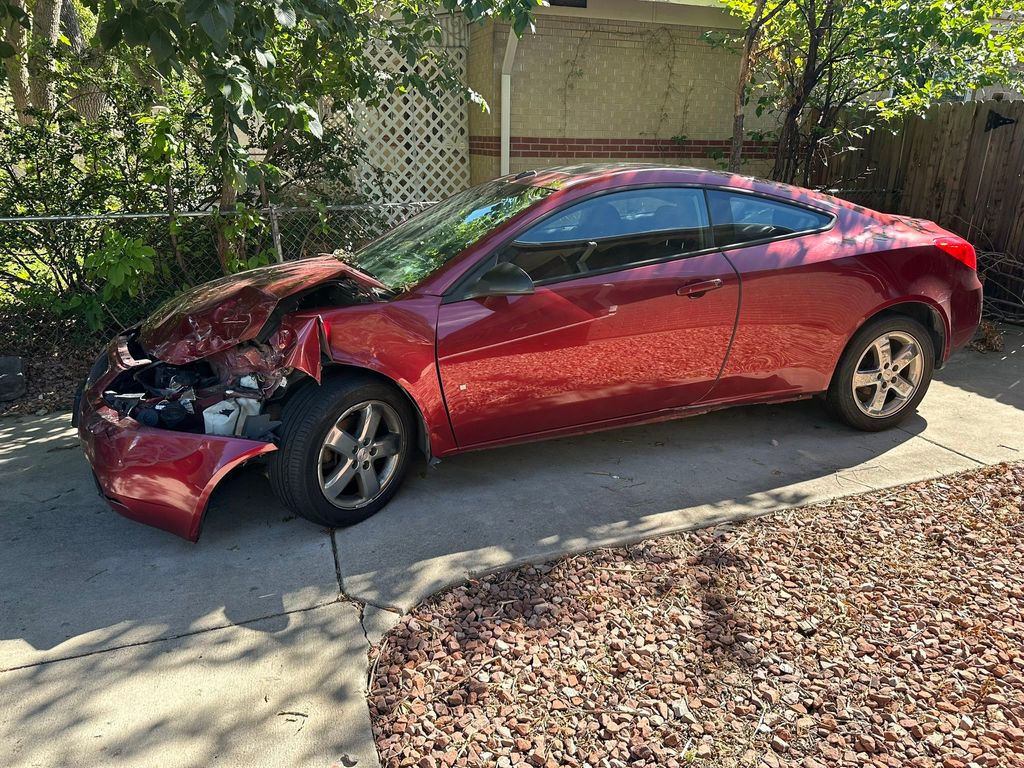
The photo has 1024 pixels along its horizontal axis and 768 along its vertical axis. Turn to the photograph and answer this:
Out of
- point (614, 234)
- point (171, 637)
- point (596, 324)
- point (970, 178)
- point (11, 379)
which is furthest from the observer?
point (970, 178)

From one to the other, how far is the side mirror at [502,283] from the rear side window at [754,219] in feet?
4.09

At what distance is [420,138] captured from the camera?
9562mm

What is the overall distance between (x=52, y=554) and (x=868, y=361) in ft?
15.2

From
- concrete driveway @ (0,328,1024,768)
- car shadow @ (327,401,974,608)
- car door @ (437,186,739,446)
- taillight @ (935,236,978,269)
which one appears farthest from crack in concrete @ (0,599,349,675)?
taillight @ (935,236,978,269)

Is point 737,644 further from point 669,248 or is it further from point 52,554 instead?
point 52,554

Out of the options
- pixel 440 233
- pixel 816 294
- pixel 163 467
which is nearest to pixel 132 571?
pixel 163 467

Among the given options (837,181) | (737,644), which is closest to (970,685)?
(737,644)

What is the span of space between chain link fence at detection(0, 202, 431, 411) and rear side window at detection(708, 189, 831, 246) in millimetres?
3607

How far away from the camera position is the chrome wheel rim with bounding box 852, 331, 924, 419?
467cm

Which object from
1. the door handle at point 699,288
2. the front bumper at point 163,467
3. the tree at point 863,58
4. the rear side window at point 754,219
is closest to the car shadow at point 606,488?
the front bumper at point 163,467

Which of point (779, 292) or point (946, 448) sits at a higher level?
point (779, 292)

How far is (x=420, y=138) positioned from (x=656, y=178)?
19.9 feet

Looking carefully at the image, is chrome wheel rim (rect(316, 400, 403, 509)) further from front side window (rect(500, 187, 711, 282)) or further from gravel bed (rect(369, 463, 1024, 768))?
front side window (rect(500, 187, 711, 282))

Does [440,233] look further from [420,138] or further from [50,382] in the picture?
[420,138]
